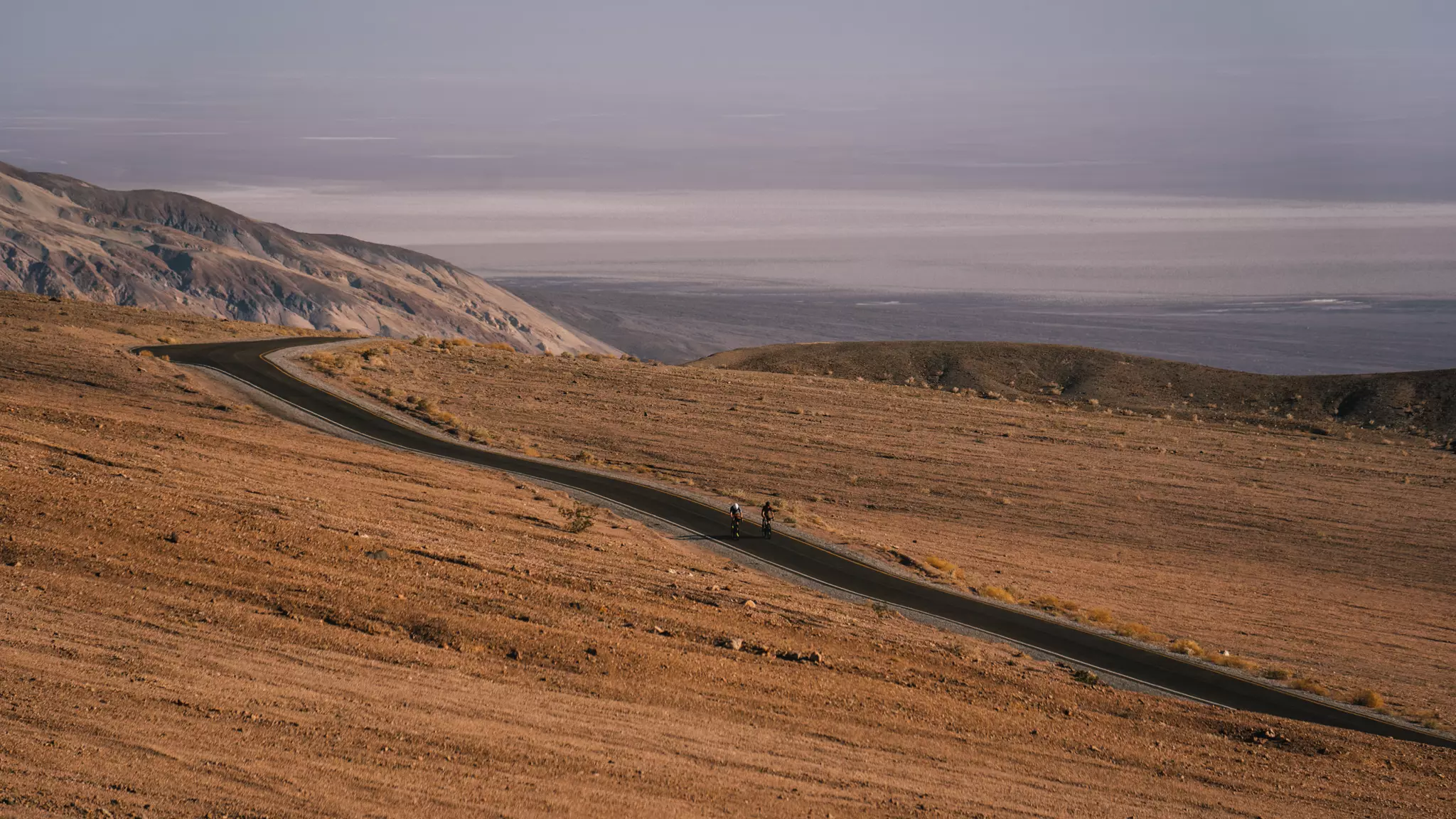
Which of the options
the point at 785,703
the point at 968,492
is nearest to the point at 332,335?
the point at 968,492

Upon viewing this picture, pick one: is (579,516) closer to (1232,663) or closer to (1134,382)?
(1232,663)

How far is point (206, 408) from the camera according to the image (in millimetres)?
43000

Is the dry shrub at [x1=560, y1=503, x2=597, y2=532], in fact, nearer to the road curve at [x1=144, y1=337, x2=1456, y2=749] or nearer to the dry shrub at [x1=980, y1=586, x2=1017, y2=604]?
the road curve at [x1=144, y1=337, x2=1456, y2=749]

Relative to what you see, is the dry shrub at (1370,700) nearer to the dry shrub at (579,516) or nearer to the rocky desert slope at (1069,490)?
the rocky desert slope at (1069,490)

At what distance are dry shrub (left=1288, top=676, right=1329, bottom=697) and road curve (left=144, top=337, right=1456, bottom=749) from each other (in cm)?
61

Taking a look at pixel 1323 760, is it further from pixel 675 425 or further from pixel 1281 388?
pixel 1281 388

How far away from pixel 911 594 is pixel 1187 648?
6.84 meters

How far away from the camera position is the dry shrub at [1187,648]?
28156 mm

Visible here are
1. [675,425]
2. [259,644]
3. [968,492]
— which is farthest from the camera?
[675,425]

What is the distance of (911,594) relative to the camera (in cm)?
3012

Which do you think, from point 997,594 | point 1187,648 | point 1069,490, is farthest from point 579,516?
point 1069,490

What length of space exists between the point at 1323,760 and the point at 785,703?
9.92 m

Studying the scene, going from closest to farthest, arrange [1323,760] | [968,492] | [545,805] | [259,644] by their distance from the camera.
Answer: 1. [545,805]
2. [259,644]
3. [1323,760]
4. [968,492]

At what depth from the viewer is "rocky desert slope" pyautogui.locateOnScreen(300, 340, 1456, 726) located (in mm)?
33094
